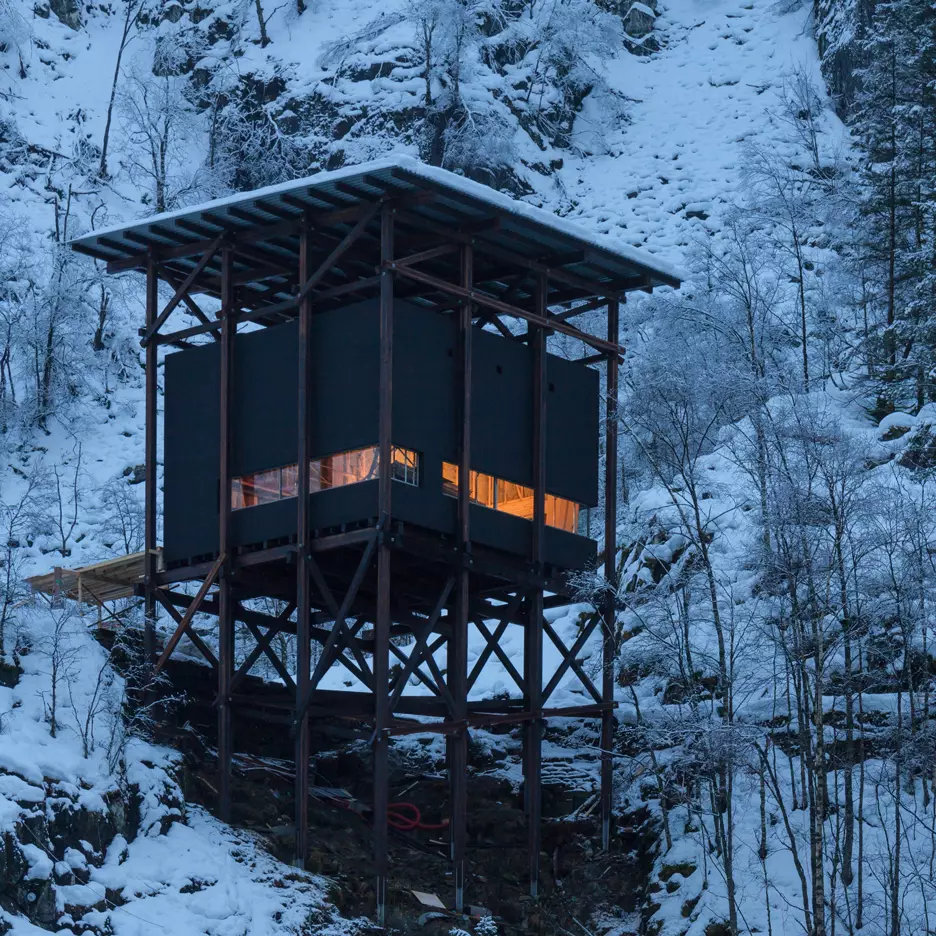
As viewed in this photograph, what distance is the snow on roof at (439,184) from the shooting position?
42500mm

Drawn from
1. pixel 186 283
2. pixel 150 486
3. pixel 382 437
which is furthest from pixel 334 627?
pixel 186 283

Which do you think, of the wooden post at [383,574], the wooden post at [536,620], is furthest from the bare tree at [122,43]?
the wooden post at [383,574]

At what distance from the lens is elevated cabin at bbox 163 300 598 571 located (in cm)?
4393

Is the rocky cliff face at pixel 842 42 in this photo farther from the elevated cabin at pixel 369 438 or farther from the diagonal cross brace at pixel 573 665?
the diagonal cross brace at pixel 573 665

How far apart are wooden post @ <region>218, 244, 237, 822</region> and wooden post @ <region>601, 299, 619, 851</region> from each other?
29.7 feet

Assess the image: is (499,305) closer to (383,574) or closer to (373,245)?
(373,245)

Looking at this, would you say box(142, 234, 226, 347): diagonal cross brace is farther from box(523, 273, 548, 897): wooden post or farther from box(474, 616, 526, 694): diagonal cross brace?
box(474, 616, 526, 694): diagonal cross brace

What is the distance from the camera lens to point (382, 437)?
4284 cm

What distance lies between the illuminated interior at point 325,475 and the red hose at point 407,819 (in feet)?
27.1

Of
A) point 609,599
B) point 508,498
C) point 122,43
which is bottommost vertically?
point 609,599

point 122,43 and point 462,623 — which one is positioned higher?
point 122,43

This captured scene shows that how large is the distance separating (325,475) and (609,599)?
8482 millimetres

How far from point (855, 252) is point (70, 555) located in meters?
28.4

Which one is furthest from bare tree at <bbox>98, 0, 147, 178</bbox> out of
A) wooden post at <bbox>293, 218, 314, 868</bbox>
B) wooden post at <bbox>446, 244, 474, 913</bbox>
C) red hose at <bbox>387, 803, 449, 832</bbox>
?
red hose at <bbox>387, 803, 449, 832</bbox>
